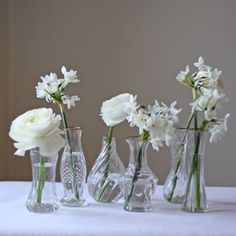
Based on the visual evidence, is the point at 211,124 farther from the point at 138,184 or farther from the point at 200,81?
the point at 138,184

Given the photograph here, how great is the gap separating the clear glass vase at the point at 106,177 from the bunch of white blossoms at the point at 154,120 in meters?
0.16

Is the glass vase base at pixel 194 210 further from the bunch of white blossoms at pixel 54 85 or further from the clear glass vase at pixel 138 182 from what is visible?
the bunch of white blossoms at pixel 54 85

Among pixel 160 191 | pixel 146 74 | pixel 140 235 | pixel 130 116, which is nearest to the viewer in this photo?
pixel 140 235

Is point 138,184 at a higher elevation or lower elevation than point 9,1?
lower

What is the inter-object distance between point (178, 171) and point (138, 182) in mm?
129

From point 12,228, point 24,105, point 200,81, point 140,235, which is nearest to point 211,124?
point 200,81

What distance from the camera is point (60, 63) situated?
272 cm

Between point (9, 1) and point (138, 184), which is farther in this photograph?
point (9, 1)

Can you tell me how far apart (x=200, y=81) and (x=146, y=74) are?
1.52 m

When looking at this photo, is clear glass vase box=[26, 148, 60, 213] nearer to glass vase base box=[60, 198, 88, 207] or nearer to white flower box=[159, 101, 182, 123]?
glass vase base box=[60, 198, 88, 207]

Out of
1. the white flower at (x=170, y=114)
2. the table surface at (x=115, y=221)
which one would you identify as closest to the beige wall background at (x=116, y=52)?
the table surface at (x=115, y=221)

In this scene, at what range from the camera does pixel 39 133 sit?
109 cm

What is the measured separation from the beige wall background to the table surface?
1395 mm

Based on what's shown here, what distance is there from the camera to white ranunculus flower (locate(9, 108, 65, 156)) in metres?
1.09
